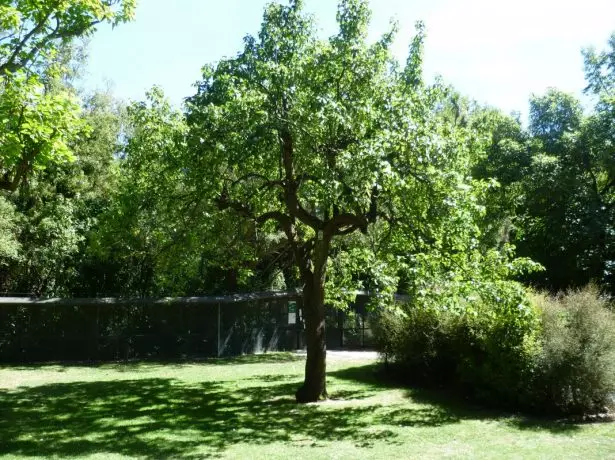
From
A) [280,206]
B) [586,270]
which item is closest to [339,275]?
[280,206]

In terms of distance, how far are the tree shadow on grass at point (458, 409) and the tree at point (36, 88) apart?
774cm

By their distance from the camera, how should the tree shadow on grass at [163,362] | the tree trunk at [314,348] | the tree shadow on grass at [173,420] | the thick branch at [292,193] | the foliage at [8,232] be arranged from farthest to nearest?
1. the foliage at [8,232]
2. the tree shadow on grass at [163,362]
3. the tree trunk at [314,348]
4. the thick branch at [292,193]
5. the tree shadow on grass at [173,420]

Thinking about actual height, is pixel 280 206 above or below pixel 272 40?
below

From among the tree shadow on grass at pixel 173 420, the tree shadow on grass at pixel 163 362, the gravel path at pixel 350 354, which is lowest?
the tree shadow on grass at pixel 173 420

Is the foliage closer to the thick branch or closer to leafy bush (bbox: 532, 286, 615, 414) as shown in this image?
the thick branch

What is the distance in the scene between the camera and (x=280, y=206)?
596 inches

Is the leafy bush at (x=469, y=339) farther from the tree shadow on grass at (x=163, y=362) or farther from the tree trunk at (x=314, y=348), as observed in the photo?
the tree shadow on grass at (x=163, y=362)

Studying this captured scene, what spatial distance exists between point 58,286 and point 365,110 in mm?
18038

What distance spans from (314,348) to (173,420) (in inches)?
133

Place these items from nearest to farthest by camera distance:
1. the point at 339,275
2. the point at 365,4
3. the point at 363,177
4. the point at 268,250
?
the point at 363,177 < the point at 365,4 < the point at 339,275 < the point at 268,250

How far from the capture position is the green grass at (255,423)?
8.77 meters

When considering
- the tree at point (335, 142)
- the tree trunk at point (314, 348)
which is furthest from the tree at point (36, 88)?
the tree trunk at point (314, 348)

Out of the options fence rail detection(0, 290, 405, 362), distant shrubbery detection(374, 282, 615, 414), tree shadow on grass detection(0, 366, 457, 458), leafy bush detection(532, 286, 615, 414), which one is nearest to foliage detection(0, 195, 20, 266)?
fence rail detection(0, 290, 405, 362)

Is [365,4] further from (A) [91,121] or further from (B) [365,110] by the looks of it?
(A) [91,121]
